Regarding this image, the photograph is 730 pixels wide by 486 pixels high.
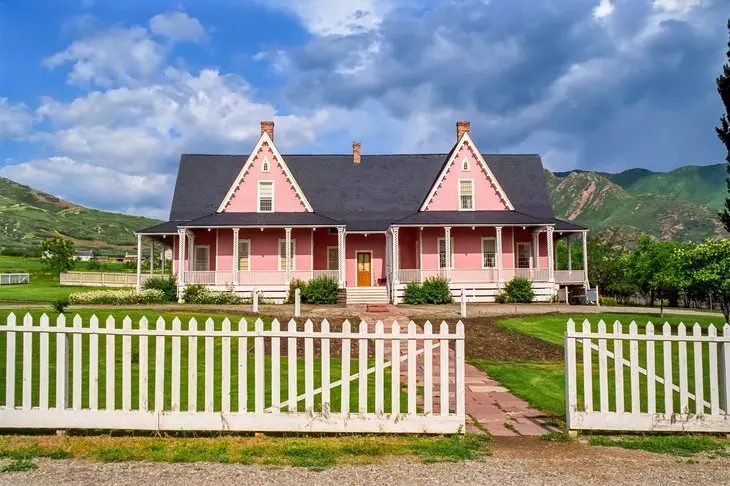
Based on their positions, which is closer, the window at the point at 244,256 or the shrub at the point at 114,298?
the shrub at the point at 114,298

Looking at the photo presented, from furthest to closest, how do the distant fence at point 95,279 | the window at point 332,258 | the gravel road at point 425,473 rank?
the distant fence at point 95,279 → the window at point 332,258 → the gravel road at point 425,473

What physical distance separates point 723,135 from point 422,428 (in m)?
27.4

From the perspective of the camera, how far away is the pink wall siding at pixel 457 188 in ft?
103

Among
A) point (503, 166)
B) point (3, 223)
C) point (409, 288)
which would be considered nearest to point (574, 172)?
point (503, 166)

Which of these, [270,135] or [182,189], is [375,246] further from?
[182,189]

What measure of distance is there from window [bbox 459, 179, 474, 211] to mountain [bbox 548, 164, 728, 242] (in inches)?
1663

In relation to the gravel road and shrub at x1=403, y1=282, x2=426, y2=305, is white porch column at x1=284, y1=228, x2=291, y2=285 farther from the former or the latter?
the gravel road

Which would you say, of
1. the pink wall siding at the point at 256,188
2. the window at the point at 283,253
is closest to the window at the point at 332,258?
the window at the point at 283,253

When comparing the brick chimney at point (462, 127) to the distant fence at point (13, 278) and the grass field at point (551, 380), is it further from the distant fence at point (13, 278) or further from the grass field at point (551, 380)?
the distant fence at point (13, 278)

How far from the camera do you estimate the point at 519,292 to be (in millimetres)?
28297

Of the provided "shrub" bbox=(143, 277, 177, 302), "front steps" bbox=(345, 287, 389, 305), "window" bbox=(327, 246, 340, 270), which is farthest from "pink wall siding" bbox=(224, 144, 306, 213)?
"front steps" bbox=(345, 287, 389, 305)

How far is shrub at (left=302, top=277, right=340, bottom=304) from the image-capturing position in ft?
91.2

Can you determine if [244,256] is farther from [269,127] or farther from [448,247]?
[448,247]

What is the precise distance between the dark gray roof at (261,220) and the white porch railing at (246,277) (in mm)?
2634
